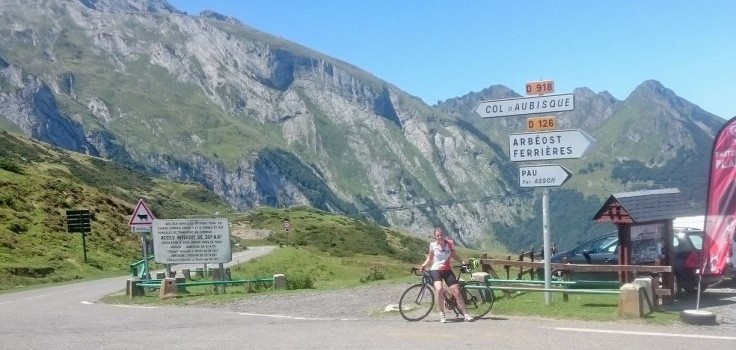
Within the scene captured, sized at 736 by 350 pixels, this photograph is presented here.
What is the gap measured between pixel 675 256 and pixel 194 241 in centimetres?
1513

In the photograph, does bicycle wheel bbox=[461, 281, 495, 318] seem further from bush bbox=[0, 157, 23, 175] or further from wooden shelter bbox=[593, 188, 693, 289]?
bush bbox=[0, 157, 23, 175]

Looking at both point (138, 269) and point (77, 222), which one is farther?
point (77, 222)

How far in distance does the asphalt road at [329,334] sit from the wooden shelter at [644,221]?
10.4ft

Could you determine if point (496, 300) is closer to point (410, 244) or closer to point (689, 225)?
point (689, 225)

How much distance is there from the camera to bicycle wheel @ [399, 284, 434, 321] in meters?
14.5

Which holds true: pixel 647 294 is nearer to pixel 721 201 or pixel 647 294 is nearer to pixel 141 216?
pixel 721 201

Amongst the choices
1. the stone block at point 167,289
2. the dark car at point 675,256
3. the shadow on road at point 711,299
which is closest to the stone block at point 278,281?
the stone block at point 167,289

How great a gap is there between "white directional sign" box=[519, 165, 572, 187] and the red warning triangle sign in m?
13.5

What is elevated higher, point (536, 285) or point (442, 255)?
point (442, 255)

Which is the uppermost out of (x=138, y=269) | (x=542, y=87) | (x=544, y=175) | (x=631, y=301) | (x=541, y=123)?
(x=542, y=87)

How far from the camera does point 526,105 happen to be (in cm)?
1552

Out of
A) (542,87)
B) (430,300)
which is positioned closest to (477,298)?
(430,300)

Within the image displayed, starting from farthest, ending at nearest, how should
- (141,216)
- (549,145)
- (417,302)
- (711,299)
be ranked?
(141,216)
(711,299)
(549,145)
(417,302)

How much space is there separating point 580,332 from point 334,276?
3959 cm
